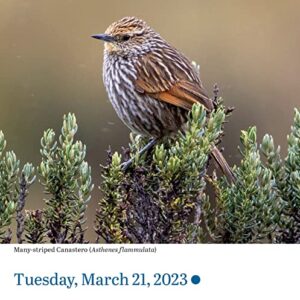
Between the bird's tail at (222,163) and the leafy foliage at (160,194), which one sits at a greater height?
the bird's tail at (222,163)

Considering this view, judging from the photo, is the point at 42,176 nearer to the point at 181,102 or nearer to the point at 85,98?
the point at 181,102

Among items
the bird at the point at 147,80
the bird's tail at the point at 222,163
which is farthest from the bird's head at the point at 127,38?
the bird's tail at the point at 222,163

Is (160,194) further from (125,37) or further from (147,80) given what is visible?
(125,37)

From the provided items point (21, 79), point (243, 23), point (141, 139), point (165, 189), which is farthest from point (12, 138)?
point (165, 189)

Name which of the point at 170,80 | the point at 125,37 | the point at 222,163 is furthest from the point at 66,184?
the point at 125,37

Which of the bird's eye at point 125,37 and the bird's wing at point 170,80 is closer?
the bird's wing at point 170,80

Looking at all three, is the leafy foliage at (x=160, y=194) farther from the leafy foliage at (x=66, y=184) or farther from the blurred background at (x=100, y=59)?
the blurred background at (x=100, y=59)

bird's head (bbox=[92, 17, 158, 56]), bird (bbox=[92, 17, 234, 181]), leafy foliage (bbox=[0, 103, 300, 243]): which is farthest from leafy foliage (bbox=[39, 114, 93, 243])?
bird's head (bbox=[92, 17, 158, 56])
